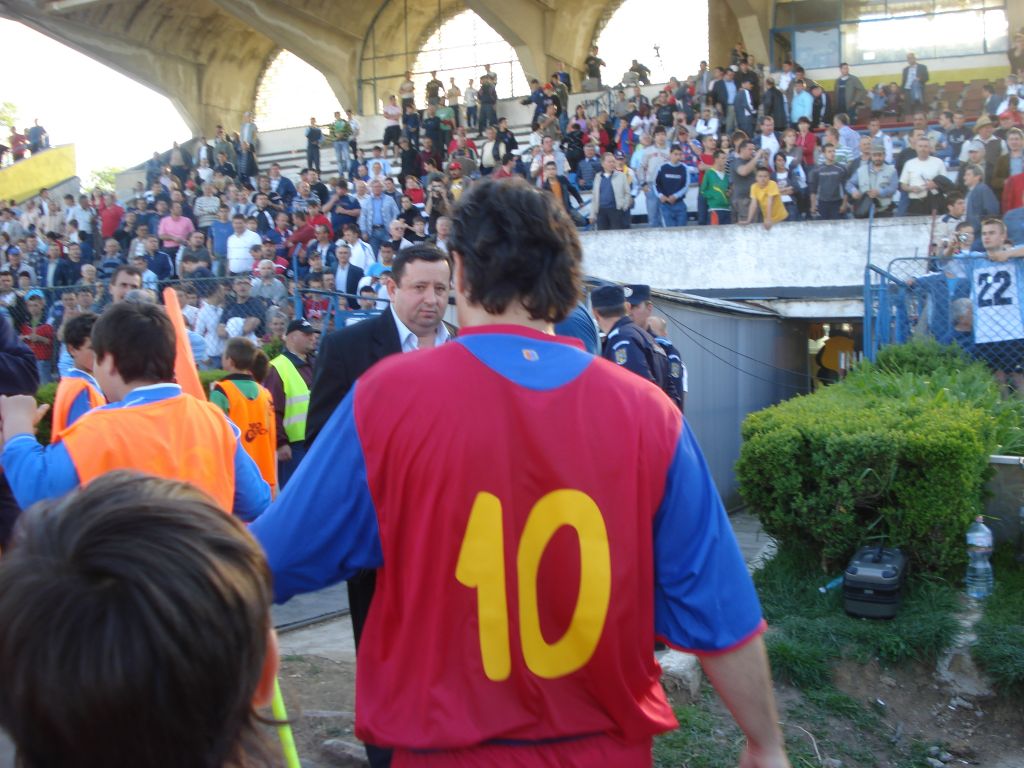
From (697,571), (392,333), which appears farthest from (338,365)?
(697,571)

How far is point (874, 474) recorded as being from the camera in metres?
6.30

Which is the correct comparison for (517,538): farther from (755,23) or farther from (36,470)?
(755,23)

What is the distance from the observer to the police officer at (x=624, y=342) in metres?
6.23

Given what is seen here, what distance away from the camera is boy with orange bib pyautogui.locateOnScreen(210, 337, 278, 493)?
23.2 ft

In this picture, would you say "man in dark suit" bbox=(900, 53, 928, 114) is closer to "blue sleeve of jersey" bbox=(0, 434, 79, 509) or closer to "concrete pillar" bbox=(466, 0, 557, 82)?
"concrete pillar" bbox=(466, 0, 557, 82)

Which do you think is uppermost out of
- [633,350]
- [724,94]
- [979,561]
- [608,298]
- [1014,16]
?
[1014,16]

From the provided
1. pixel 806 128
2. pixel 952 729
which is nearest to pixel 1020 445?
pixel 952 729

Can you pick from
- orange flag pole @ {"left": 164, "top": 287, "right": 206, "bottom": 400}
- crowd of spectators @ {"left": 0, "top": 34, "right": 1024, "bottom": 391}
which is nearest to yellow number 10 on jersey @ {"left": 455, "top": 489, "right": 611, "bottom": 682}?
orange flag pole @ {"left": 164, "top": 287, "right": 206, "bottom": 400}

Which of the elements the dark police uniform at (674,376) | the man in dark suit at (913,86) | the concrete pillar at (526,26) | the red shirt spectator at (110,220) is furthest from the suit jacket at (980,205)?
the concrete pillar at (526,26)

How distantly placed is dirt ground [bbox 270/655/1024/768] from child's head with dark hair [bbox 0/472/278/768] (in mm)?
3602

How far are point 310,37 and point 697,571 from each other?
30.8 metres

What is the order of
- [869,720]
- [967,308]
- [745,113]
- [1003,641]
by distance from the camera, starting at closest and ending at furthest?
[869,720] < [1003,641] < [967,308] < [745,113]

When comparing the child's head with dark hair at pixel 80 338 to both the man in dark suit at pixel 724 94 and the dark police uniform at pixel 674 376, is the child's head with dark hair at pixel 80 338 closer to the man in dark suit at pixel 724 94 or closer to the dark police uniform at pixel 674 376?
the dark police uniform at pixel 674 376

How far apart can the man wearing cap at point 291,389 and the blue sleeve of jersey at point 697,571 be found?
6256 mm
